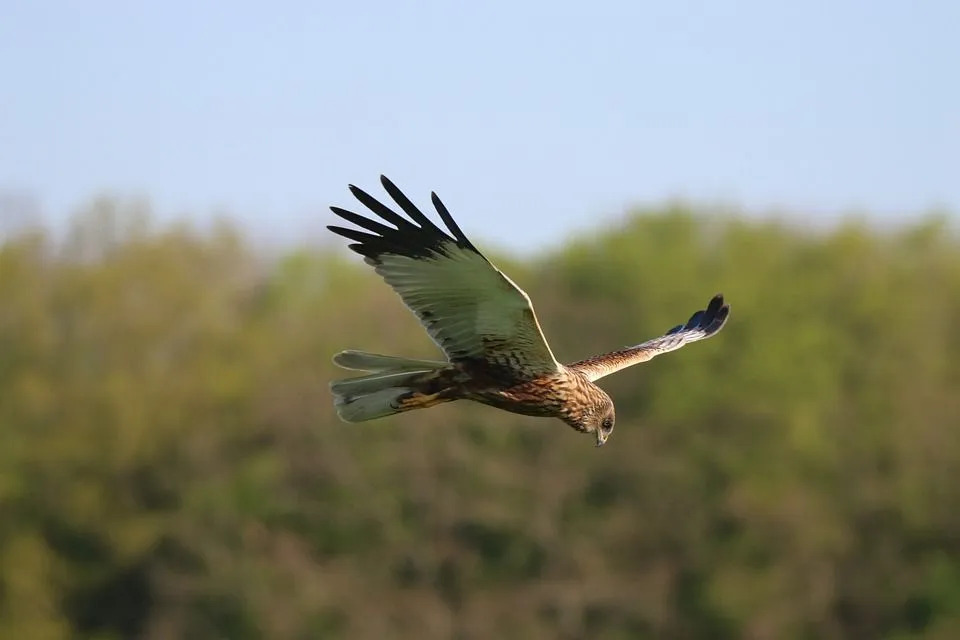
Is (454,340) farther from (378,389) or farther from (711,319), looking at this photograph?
(711,319)

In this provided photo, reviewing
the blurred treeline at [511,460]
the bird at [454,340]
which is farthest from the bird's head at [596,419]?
the blurred treeline at [511,460]

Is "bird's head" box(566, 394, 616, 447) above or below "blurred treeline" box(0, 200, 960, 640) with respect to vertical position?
below

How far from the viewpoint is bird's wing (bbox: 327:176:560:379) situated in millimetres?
9156

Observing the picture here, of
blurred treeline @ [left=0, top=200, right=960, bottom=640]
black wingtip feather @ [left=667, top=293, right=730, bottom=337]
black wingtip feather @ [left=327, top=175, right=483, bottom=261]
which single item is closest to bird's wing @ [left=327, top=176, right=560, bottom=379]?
black wingtip feather @ [left=327, top=175, right=483, bottom=261]

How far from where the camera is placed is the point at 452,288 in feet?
30.9

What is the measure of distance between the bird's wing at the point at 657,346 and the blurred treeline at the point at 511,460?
65.4ft

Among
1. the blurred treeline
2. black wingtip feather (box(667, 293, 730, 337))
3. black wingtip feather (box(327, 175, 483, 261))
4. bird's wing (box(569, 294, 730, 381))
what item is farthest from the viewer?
the blurred treeline

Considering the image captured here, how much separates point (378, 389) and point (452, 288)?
1.09m

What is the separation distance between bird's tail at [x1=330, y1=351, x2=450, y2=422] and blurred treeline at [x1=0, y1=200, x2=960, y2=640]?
75.3ft

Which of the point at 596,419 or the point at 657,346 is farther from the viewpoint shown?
the point at 657,346

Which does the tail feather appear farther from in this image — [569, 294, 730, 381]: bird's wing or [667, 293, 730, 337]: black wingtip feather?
[667, 293, 730, 337]: black wingtip feather

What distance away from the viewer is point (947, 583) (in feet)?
113

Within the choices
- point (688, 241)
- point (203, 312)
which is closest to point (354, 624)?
point (203, 312)

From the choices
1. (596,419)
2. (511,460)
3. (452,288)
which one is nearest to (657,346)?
(596,419)
